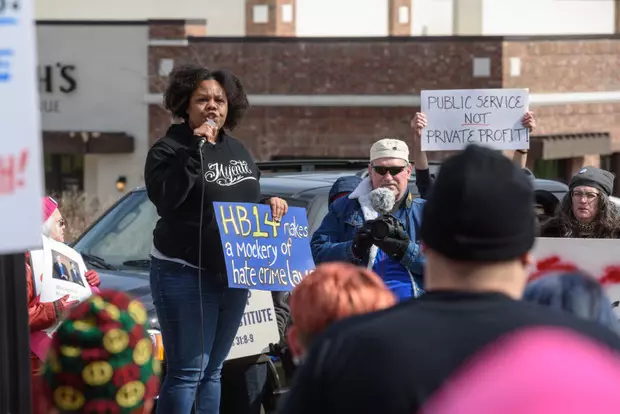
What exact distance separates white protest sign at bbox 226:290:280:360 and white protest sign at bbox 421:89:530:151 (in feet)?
4.12

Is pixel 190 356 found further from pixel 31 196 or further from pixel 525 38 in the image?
pixel 525 38

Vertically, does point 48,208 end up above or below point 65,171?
above

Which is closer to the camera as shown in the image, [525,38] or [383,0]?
[525,38]

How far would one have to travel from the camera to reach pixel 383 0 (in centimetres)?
2756

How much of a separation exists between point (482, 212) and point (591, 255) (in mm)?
3845

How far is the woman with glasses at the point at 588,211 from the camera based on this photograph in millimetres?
6820

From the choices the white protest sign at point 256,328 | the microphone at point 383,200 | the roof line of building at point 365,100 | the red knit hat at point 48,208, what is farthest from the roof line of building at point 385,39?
the red knit hat at point 48,208

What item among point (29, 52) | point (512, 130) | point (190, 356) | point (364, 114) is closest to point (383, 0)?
point (364, 114)

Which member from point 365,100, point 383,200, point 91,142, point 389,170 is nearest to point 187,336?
point 383,200

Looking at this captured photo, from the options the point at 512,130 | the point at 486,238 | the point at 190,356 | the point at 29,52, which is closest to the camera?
the point at 486,238

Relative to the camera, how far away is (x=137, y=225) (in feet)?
26.7

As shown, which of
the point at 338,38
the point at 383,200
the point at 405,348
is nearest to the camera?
the point at 405,348

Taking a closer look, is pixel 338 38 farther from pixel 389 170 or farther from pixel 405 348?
pixel 405 348

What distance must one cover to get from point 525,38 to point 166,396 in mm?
17099
